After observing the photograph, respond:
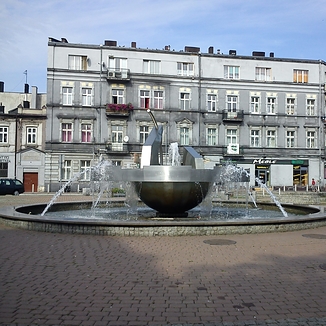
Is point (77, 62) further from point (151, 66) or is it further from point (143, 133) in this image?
point (143, 133)

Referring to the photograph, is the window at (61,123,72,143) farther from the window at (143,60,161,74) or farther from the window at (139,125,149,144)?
the window at (143,60,161,74)

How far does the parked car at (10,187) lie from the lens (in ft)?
109

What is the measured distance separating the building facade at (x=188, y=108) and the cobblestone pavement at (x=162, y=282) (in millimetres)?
32052

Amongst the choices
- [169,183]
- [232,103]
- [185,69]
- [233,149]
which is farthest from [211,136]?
[169,183]

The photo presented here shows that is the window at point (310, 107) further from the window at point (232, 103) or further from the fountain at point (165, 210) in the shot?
the fountain at point (165, 210)

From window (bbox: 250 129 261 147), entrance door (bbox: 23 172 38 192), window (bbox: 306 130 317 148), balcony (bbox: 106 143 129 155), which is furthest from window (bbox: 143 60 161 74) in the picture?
window (bbox: 306 130 317 148)

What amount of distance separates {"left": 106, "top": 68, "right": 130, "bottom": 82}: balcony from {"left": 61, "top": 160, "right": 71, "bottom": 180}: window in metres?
9.93

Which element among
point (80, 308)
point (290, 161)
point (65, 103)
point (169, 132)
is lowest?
point (80, 308)

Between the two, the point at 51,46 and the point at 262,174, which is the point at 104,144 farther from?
the point at 262,174

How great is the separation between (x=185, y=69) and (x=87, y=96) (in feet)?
36.8

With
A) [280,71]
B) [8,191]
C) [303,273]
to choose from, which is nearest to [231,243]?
[303,273]

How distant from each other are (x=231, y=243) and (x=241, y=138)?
3552 centimetres

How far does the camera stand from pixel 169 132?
42188 millimetres

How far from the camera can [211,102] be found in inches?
1706
